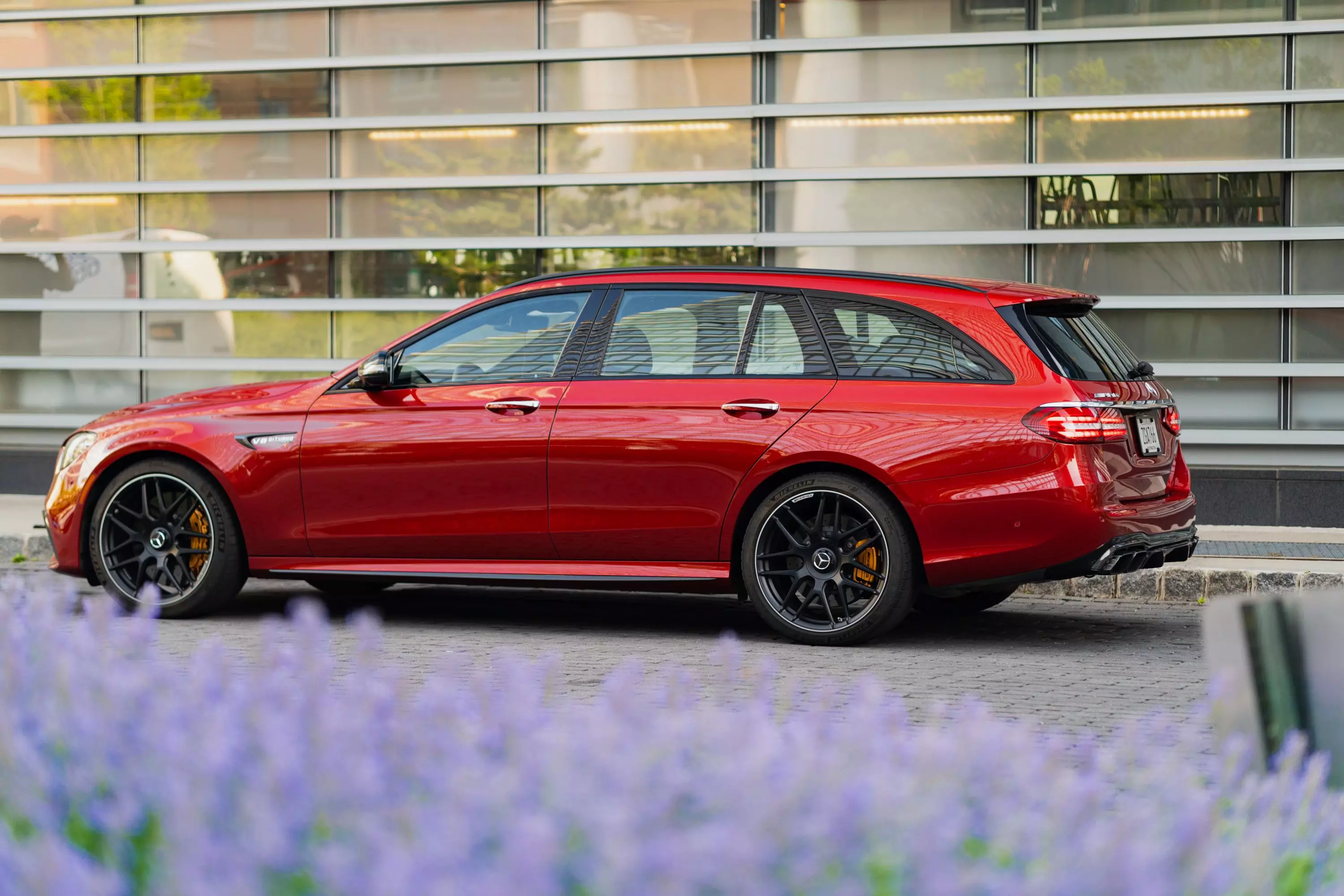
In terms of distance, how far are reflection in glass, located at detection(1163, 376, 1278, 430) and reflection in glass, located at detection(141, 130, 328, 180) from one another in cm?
722

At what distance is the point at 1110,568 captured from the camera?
687cm

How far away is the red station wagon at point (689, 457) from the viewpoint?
22.7ft

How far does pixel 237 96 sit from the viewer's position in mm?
14203

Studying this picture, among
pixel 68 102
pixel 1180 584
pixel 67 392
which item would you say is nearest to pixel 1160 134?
pixel 1180 584

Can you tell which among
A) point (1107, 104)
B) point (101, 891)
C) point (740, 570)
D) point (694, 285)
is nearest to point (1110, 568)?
point (740, 570)

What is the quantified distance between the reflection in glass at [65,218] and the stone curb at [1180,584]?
29.4ft

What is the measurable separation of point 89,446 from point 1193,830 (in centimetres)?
707

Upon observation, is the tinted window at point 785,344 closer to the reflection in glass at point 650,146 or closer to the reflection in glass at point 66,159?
the reflection in glass at point 650,146

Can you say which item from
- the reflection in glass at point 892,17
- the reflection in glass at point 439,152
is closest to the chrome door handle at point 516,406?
the reflection in glass at point 439,152

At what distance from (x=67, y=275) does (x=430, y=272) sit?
336 centimetres

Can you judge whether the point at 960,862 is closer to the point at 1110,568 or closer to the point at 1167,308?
the point at 1110,568

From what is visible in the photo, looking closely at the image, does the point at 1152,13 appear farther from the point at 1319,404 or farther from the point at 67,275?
the point at 67,275

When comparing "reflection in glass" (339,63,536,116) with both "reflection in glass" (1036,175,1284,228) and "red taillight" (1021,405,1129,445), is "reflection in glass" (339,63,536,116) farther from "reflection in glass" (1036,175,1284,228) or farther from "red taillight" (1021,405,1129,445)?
"red taillight" (1021,405,1129,445)

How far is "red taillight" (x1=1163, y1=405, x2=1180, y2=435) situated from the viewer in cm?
739
